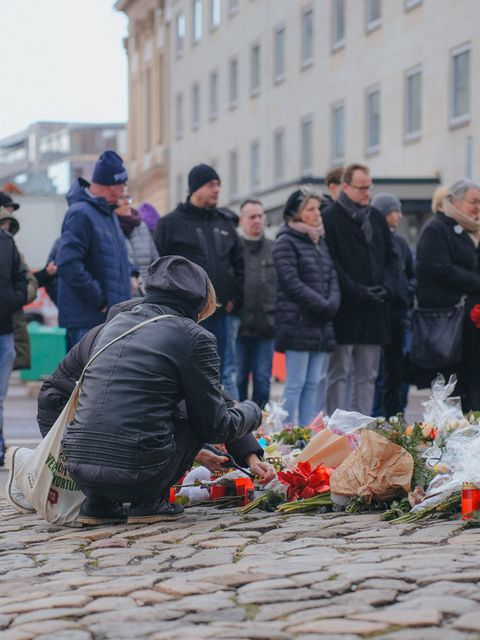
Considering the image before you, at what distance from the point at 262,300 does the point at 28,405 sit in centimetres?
574

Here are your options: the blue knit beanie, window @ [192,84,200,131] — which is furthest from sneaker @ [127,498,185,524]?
window @ [192,84,200,131]

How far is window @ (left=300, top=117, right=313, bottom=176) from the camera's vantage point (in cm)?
4697

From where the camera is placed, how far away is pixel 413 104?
127 feet

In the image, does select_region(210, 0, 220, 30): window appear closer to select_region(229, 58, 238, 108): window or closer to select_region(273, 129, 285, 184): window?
select_region(229, 58, 238, 108): window

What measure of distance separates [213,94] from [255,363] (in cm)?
4520

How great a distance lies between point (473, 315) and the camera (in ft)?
39.5

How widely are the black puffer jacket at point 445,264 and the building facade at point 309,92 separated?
11.2 metres

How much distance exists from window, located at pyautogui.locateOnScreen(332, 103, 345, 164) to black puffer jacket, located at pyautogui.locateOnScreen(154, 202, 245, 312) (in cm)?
3154

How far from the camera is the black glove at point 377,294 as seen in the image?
40.4ft

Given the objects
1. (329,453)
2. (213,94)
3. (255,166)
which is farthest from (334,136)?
(329,453)

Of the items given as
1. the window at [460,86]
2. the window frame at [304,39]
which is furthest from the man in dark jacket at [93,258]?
the window frame at [304,39]

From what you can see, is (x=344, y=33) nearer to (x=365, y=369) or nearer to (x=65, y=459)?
(x=365, y=369)

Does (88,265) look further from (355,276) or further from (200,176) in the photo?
(355,276)

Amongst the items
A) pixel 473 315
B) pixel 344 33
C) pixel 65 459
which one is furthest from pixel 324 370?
pixel 344 33
